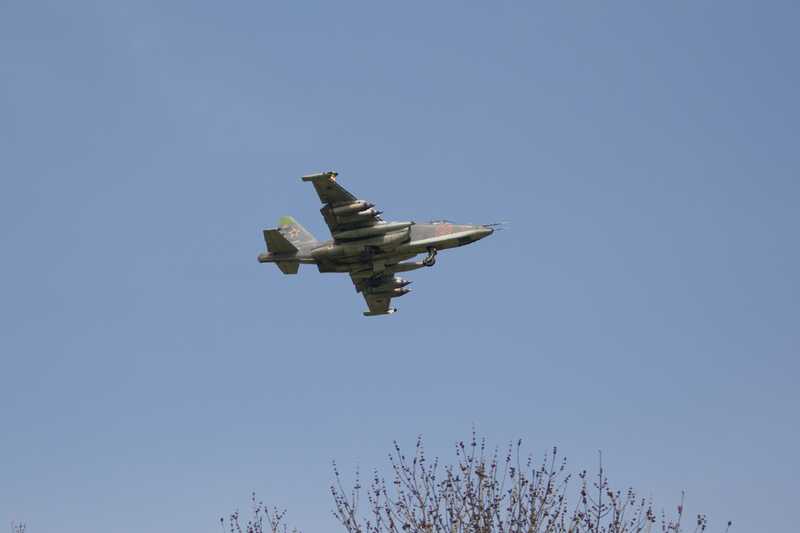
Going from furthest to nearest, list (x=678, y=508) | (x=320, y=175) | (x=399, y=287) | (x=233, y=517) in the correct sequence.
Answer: (x=399, y=287) < (x=320, y=175) < (x=233, y=517) < (x=678, y=508)

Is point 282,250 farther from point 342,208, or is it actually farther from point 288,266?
point 342,208

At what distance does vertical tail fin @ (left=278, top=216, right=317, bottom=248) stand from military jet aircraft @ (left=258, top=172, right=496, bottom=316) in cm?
26

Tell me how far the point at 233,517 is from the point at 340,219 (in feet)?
78.6

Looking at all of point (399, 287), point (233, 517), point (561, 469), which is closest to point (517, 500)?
point (561, 469)

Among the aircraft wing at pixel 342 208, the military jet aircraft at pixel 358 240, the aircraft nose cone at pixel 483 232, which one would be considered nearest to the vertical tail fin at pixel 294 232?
the military jet aircraft at pixel 358 240

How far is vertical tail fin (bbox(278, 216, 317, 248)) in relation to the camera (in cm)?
5541

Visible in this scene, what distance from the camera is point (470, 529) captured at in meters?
28.2

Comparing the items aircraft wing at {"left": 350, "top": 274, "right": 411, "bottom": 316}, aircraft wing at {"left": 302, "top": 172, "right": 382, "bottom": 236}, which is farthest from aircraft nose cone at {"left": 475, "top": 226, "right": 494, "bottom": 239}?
aircraft wing at {"left": 350, "top": 274, "right": 411, "bottom": 316}

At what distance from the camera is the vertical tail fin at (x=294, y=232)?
55.4 m

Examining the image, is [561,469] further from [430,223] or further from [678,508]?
[430,223]

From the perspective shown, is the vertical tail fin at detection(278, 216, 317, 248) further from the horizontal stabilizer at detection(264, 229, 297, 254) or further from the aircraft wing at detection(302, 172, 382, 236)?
the aircraft wing at detection(302, 172, 382, 236)

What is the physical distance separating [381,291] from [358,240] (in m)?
7.45

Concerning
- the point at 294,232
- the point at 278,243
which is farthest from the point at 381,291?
the point at 278,243

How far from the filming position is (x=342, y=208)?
51688 mm
